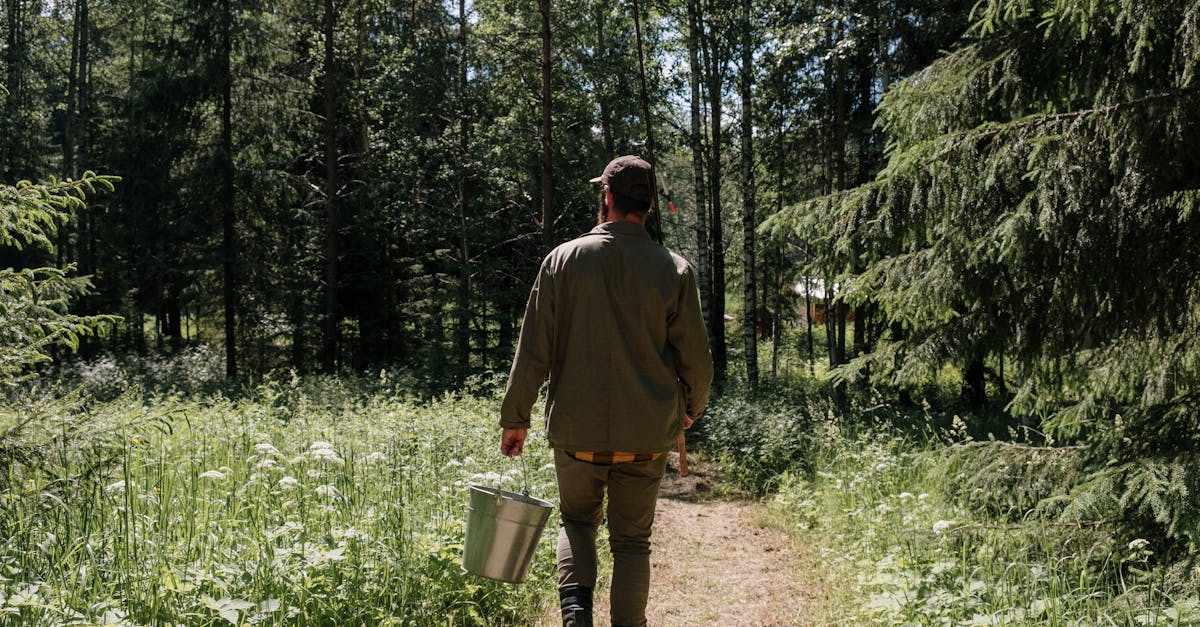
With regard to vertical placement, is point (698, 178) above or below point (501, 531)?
above

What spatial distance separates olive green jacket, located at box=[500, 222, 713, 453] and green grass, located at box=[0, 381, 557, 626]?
1.45 feet

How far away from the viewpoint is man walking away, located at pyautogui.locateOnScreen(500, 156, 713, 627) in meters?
3.10

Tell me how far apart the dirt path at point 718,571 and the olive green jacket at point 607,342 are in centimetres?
A: 138

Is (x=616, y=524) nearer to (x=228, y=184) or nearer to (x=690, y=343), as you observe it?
(x=690, y=343)

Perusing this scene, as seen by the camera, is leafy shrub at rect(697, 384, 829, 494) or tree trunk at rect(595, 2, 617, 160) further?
tree trunk at rect(595, 2, 617, 160)

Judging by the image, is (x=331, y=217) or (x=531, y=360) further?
(x=331, y=217)

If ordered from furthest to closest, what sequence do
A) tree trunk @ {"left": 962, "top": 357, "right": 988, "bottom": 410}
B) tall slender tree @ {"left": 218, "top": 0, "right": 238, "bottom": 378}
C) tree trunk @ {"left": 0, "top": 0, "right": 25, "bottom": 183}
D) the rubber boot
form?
tree trunk @ {"left": 0, "top": 0, "right": 25, "bottom": 183} < tall slender tree @ {"left": 218, "top": 0, "right": 238, "bottom": 378} < tree trunk @ {"left": 962, "top": 357, "right": 988, "bottom": 410} < the rubber boot

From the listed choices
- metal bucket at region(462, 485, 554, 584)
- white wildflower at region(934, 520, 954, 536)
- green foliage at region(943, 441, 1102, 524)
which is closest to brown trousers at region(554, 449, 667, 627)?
metal bucket at region(462, 485, 554, 584)

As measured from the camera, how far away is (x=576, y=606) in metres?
3.12

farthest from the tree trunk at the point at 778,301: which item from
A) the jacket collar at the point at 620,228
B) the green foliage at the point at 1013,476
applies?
the jacket collar at the point at 620,228

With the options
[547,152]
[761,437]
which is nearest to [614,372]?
[761,437]

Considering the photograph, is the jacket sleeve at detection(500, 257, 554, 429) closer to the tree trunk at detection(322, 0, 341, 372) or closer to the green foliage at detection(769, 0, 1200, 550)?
the green foliage at detection(769, 0, 1200, 550)

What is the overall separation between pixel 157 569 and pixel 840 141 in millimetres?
12616

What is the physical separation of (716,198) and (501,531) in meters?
15.1
